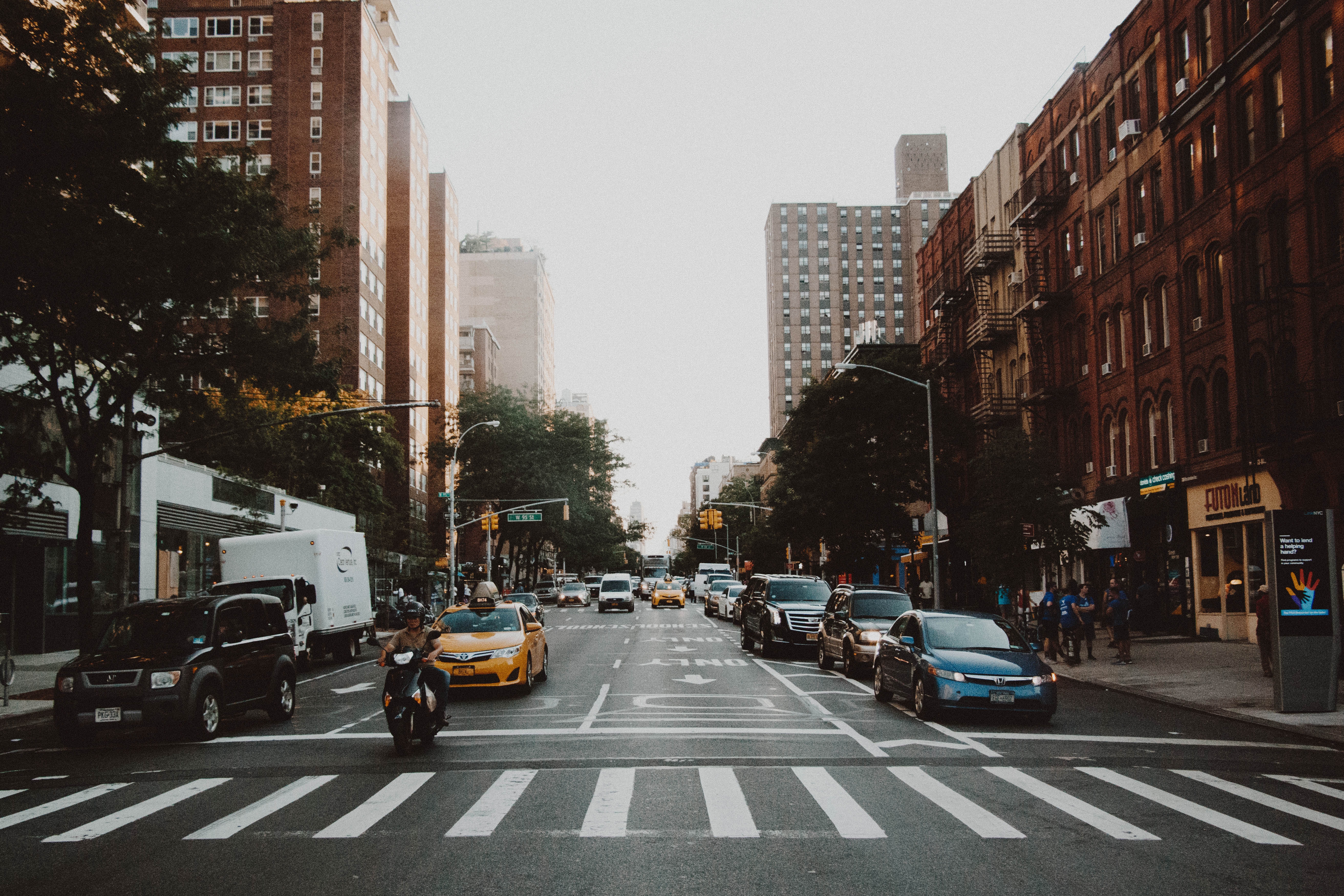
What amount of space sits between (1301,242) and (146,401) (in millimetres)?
24800

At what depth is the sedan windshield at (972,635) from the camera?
16031 millimetres

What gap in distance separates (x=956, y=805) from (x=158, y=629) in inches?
412

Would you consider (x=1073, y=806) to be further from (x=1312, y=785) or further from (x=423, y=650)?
(x=423, y=650)

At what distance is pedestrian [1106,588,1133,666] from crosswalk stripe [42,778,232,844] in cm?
1896

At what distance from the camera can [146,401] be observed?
71.8ft

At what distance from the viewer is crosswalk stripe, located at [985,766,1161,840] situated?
840cm

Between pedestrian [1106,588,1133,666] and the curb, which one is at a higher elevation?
pedestrian [1106,588,1133,666]

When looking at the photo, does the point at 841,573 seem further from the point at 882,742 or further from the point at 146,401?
the point at 882,742

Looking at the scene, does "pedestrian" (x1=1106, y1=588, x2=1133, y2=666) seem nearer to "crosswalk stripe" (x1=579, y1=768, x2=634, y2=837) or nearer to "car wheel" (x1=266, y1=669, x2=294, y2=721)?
"crosswalk stripe" (x1=579, y1=768, x2=634, y2=837)

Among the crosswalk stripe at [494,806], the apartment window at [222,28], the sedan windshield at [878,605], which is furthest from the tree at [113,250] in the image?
the apartment window at [222,28]

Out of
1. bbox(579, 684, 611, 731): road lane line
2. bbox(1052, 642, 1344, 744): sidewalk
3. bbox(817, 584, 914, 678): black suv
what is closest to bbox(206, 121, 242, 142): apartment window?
bbox(817, 584, 914, 678): black suv

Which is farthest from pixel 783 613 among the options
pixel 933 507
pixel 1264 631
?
pixel 933 507

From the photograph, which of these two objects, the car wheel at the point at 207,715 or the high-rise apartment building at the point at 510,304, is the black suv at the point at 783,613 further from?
the high-rise apartment building at the point at 510,304

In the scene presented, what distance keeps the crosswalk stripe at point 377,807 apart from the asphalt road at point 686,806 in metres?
0.05
